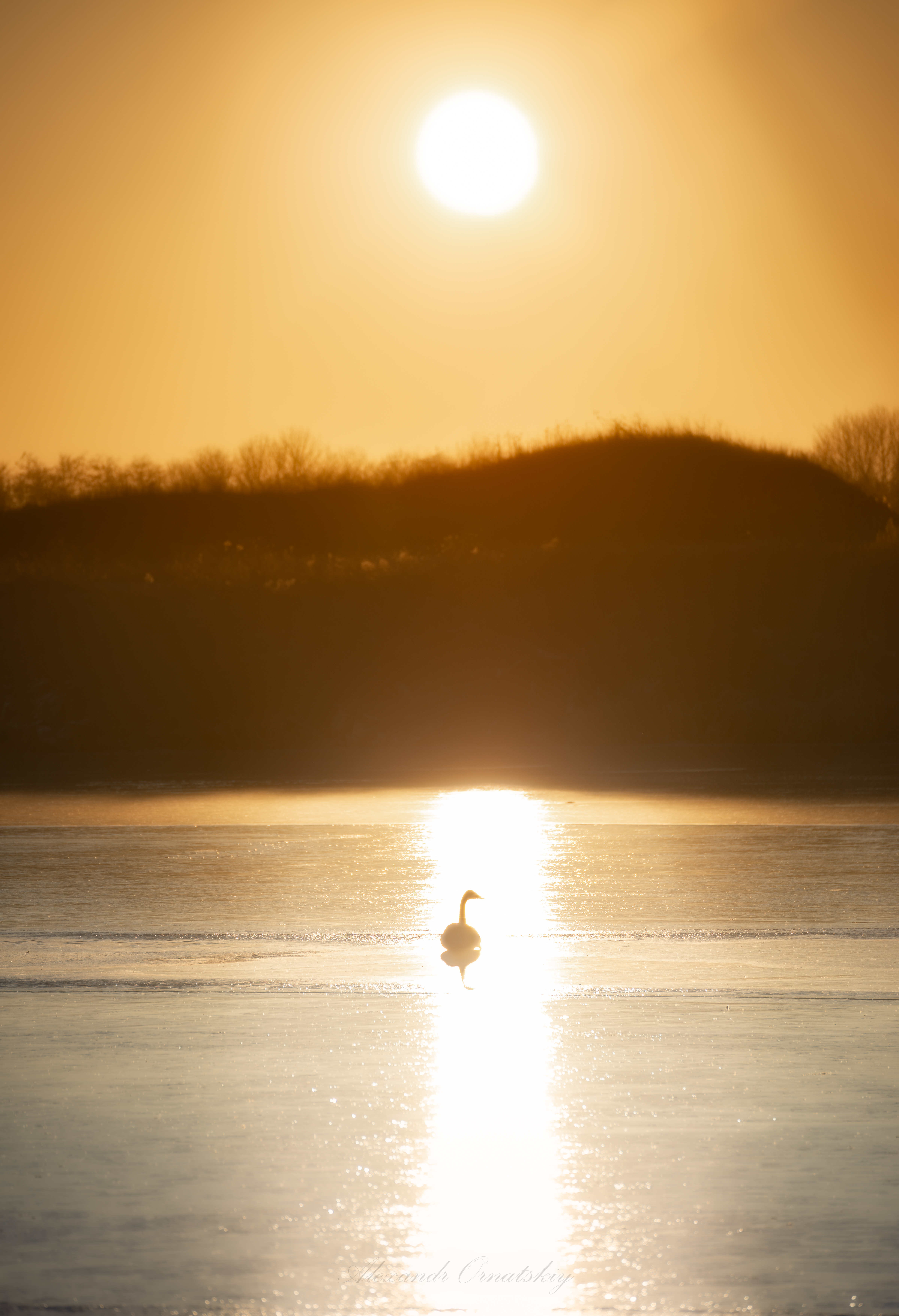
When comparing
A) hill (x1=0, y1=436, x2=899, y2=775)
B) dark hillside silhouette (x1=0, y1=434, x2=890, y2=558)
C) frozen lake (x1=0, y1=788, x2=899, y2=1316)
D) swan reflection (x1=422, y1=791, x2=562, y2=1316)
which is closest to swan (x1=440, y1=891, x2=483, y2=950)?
swan reflection (x1=422, y1=791, x2=562, y2=1316)

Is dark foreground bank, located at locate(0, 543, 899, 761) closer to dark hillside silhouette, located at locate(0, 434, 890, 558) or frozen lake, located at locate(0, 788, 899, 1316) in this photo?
dark hillside silhouette, located at locate(0, 434, 890, 558)

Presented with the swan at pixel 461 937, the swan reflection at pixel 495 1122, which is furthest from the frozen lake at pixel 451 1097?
the swan at pixel 461 937

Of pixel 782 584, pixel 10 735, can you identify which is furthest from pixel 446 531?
pixel 10 735

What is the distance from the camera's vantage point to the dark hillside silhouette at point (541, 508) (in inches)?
2223

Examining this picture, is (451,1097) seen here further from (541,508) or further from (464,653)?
(541,508)

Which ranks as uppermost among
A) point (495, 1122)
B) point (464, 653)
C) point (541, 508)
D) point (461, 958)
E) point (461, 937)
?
point (541, 508)

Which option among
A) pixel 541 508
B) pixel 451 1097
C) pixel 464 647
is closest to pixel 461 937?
pixel 451 1097

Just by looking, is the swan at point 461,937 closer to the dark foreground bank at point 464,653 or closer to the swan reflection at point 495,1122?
the swan reflection at point 495,1122

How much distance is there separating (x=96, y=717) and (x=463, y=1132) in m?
36.5

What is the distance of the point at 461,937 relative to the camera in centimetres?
905

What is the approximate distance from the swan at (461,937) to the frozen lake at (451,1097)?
0.14 m

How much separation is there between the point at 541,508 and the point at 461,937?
51.1 meters

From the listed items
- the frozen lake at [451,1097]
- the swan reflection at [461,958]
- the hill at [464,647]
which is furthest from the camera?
the hill at [464,647]

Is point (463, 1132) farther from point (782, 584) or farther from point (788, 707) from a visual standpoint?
point (782, 584)
